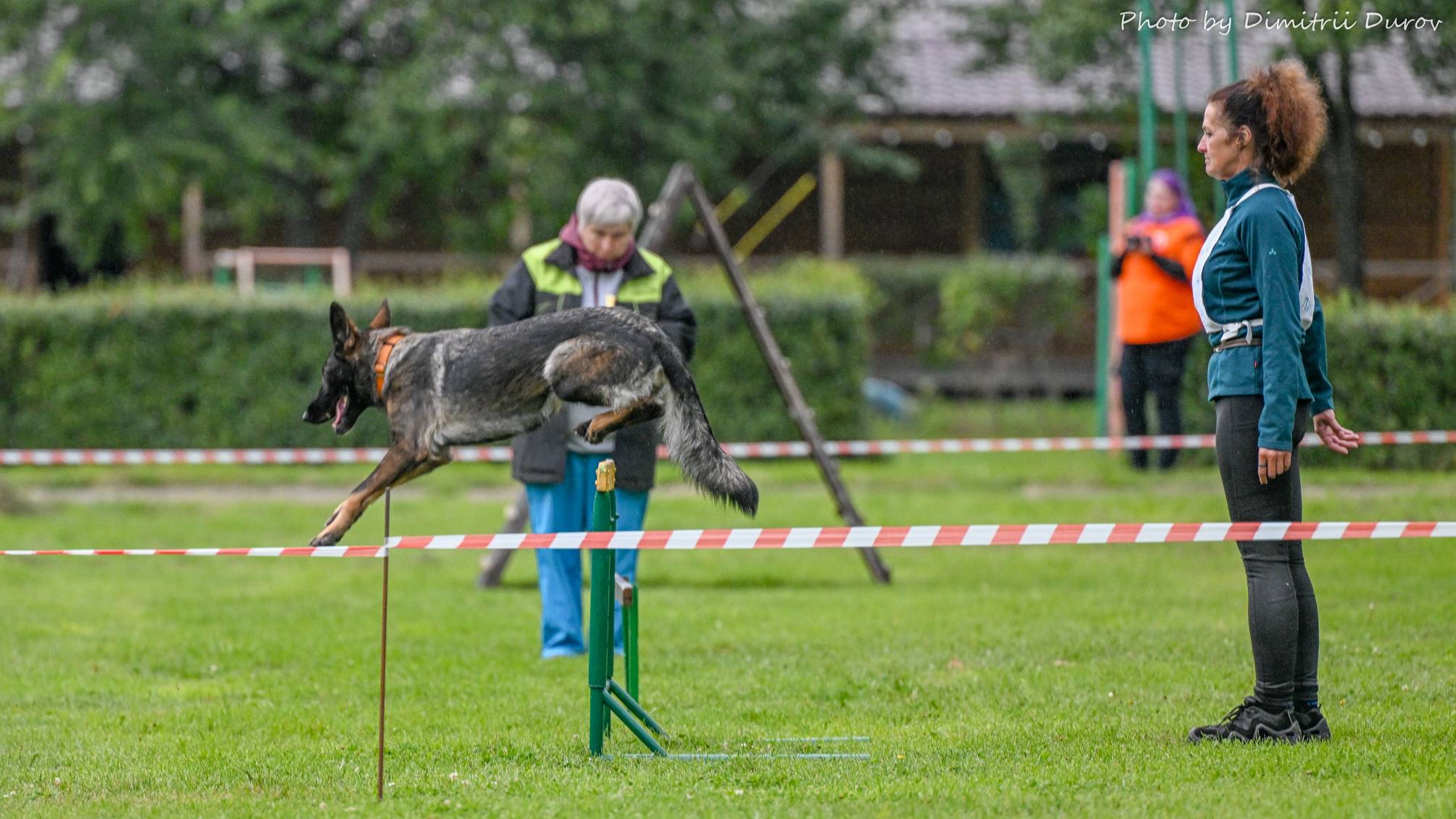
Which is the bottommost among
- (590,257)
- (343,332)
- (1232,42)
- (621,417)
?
(621,417)

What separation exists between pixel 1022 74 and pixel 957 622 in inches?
737

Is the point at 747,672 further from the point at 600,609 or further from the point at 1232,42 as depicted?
the point at 1232,42

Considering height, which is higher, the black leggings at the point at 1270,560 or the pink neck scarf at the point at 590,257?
the pink neck scarf at the point at 590,257

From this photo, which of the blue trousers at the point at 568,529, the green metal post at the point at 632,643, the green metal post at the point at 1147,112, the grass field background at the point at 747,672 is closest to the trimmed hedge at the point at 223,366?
the grass field background at the point at 747,672

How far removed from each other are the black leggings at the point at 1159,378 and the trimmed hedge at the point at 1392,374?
1746 millimetres

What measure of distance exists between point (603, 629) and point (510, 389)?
2.93ft

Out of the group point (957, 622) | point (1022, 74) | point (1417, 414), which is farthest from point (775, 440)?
point (1022, 74)

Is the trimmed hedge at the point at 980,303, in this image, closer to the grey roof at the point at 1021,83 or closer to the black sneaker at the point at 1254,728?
the grey roof at the point at 1021,83

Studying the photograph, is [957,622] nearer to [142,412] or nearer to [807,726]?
[807,726]

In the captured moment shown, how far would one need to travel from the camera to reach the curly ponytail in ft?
16.6

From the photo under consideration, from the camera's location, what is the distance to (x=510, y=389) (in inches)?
186

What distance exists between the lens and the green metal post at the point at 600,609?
16.9 feet

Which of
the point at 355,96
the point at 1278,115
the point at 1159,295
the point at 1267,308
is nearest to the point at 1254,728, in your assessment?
the point at 1267,308

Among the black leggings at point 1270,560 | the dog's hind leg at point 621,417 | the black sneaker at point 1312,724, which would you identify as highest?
the dog's hind leg at point 621,417
